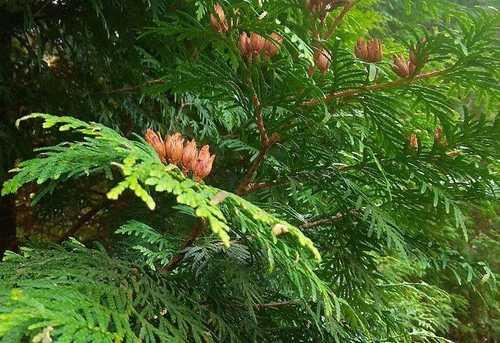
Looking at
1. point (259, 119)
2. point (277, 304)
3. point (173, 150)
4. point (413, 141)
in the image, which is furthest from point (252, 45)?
point (277, 304)

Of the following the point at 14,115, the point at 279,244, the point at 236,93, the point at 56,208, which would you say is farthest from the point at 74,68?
the point at 279,244

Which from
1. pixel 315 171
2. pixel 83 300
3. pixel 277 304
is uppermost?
pixel 315 171

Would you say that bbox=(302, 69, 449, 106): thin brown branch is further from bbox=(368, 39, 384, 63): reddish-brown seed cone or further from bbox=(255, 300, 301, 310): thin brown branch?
bbox=(255, 300, 301, 310): thin brown branch

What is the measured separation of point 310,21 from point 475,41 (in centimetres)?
48

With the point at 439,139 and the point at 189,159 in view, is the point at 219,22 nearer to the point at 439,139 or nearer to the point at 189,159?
the point at 189,159

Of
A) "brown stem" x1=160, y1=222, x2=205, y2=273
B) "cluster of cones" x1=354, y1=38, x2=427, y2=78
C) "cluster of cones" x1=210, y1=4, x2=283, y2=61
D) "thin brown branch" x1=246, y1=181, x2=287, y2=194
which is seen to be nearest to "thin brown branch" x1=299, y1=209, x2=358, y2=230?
"thin brown branch" x1=246, y1=181, x2=287, y2=194

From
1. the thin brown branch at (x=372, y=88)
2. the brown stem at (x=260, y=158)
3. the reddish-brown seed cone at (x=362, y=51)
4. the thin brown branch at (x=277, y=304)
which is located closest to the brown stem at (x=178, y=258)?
the brown stem at (x=260, y=158)

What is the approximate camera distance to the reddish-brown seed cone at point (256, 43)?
1424 millimetres

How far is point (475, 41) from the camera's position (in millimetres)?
1429

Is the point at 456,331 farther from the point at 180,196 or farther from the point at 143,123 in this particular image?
the point at 180,196

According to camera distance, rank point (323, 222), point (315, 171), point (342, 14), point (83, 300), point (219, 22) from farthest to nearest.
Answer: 1. point (323, 222)
2. point (315, 171)
3. point (342, 14)
4. point (219, 22)
5. point (83, 300)

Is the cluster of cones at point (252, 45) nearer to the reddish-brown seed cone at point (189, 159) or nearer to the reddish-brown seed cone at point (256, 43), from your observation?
the reddish-brown seed cone at point (256, 43)

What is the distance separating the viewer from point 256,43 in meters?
1.43

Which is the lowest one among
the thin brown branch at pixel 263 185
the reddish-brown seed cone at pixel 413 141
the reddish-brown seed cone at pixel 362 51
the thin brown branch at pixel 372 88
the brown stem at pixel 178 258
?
the brown stem at pixel 178 258
